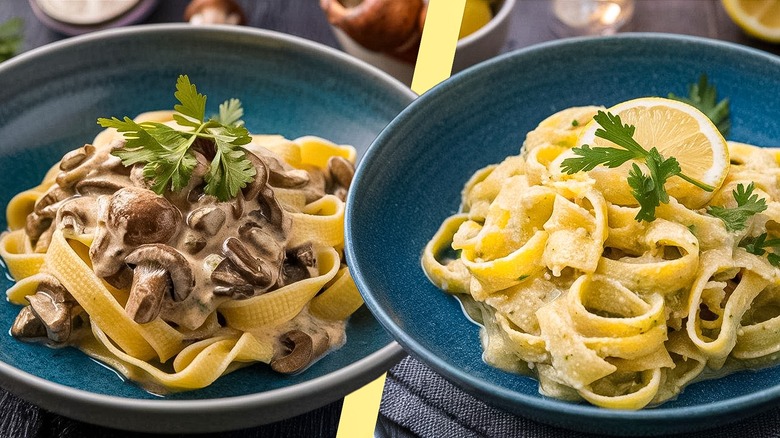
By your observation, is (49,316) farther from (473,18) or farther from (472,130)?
(473,18)

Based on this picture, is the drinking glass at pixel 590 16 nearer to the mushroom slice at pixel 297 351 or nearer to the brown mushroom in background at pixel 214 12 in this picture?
the brown mushroom in background at pixel 214 12

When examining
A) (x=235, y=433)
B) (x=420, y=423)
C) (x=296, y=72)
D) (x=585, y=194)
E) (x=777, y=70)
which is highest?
(x=777, y=70)

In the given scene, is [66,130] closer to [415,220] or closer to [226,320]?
[226,320]

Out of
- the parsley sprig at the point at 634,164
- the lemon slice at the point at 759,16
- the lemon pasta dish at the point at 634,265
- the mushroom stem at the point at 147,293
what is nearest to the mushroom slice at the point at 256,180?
the mushroom stem at the point at 147,293

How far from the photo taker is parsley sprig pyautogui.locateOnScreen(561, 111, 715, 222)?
2.64 meters

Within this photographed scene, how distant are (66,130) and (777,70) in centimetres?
276

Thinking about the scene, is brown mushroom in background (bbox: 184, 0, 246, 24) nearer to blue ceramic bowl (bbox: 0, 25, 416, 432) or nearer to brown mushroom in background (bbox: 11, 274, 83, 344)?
blue ceramic bowl (bbox: 0, 25, 416, 432)

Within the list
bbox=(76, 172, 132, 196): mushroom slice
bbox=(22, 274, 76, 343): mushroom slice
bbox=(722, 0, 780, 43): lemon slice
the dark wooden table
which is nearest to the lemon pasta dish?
bbox=(76, 172, 132, 196): mushroom slice

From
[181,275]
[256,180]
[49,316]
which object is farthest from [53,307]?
[256,180]

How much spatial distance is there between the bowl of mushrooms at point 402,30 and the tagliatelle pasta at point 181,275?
1283mm

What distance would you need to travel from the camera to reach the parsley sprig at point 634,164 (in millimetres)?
2643

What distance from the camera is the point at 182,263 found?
2.79 m

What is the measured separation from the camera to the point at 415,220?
328 centimetres

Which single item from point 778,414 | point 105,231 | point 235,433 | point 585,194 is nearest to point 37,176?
point 105,231
